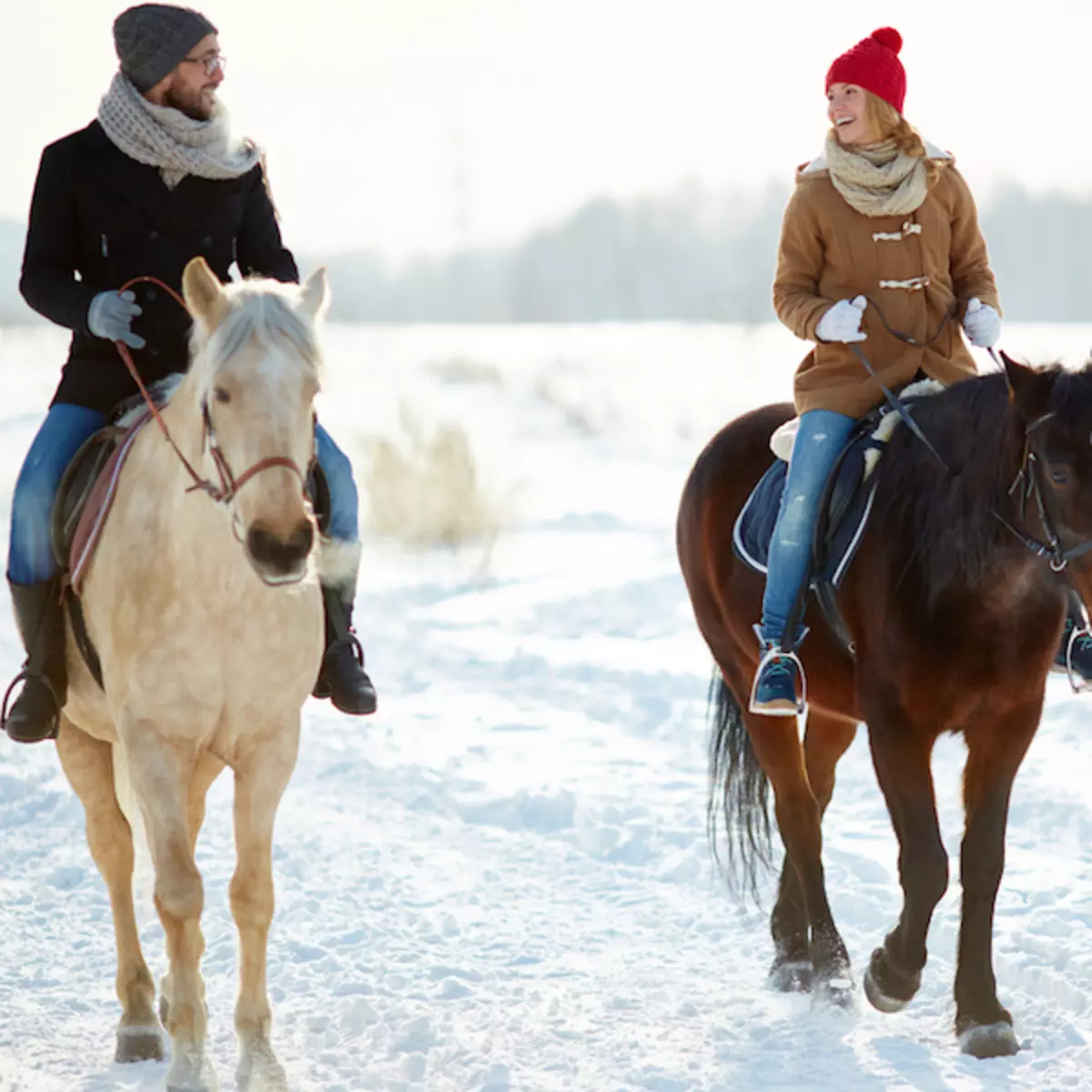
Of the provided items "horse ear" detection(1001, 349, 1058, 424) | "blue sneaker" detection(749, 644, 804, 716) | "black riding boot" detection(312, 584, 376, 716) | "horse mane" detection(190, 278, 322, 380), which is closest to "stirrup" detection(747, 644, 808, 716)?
"blue sneaker" detection(749, 644, 804, 716)

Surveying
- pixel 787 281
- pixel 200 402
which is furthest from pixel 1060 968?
pixel 200 402

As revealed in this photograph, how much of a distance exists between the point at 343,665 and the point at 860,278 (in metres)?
2.13

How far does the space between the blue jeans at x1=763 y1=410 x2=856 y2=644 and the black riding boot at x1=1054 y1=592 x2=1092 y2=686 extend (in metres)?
0.90

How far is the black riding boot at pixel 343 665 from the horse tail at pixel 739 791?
1.67 metres

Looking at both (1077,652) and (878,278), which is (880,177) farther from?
(1077,652)

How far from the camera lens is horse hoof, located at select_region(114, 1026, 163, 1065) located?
13.8ft

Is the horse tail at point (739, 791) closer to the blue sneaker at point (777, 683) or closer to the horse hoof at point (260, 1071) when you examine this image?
the blue sneaker at point (777, 683)

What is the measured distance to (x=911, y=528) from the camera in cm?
430

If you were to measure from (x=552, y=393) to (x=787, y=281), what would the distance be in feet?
65.4

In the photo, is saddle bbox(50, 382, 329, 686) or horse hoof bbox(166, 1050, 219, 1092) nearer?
horse hoof bbox(166, 1050, 219, 1092)

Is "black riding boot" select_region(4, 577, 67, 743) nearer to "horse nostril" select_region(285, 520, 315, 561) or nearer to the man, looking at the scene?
the man

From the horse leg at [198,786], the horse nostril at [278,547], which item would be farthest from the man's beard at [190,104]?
the horse leg at [198,786]

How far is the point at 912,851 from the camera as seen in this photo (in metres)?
4.21

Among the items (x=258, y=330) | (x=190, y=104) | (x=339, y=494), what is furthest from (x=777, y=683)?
(x=190, y=104)
